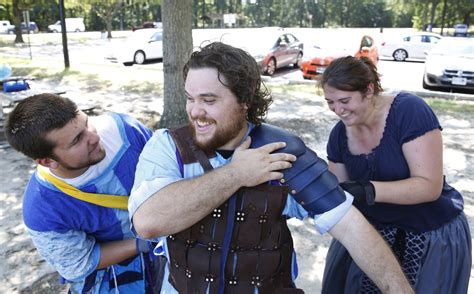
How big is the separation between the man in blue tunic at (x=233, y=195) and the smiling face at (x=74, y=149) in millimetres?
499

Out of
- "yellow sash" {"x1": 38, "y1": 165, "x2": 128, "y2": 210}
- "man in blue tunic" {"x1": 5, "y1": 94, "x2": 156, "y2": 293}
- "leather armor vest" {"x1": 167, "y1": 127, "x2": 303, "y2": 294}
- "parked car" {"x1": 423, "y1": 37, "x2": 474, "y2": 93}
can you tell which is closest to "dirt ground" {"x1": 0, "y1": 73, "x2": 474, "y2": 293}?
"man in blue tunic" {"x1": 5, "y1": 94, "x2": 156, "y2": 293}

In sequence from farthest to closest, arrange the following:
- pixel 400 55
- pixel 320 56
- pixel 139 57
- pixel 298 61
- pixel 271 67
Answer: pixel 400 55
pixel 139 57
pixel 298 61
pixel 271 67
pixel 320 56

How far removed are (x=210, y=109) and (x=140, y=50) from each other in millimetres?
15794

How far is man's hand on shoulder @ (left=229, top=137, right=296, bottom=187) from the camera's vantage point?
1403mm

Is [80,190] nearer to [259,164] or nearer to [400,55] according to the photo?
[259,164]

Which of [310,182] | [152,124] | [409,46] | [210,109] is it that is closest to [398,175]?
[310,182]

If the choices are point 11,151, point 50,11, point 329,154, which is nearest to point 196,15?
point 50,11

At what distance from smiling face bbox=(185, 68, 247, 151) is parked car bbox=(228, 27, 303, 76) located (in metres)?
11.4

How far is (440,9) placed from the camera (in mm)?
40906

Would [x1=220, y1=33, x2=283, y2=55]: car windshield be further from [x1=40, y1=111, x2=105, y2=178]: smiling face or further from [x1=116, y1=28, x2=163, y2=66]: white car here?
[x1=40, y1=111, x2=105, y2=178]: smiling face

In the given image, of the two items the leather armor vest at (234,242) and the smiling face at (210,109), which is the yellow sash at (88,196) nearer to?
the leather armor vest at (234,242)

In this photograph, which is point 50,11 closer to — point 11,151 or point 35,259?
point 11,151

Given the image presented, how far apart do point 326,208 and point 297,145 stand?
0.75 ft

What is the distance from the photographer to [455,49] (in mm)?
11422
